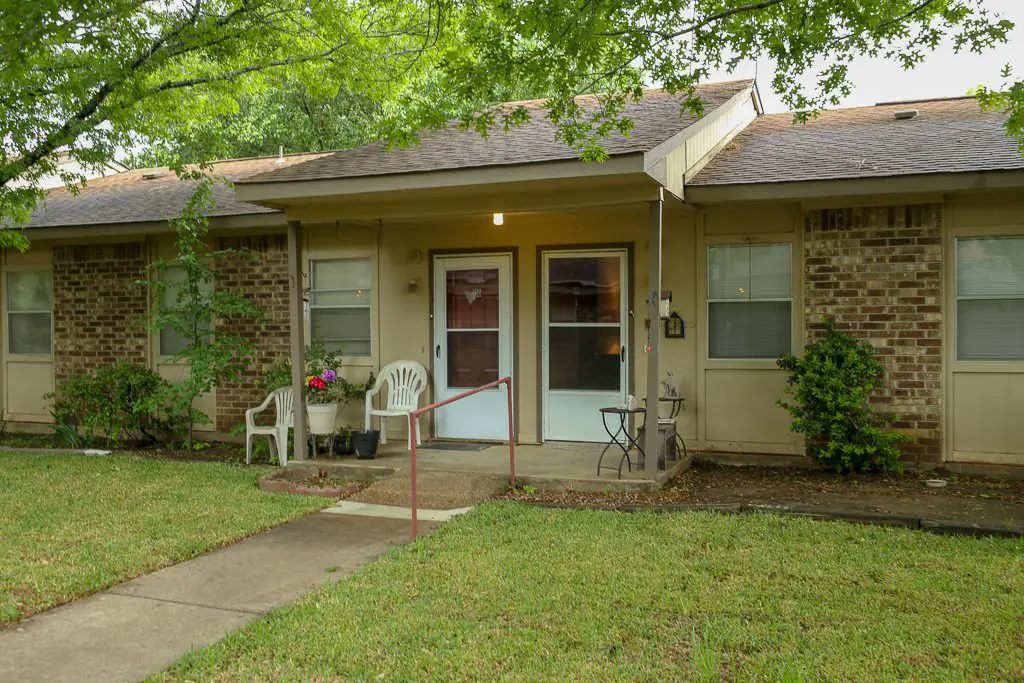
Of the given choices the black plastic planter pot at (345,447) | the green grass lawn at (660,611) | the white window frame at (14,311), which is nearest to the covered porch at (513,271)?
the black plastic planter pot at (345,447)

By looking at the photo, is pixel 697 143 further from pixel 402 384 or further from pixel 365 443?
pixel 365 443

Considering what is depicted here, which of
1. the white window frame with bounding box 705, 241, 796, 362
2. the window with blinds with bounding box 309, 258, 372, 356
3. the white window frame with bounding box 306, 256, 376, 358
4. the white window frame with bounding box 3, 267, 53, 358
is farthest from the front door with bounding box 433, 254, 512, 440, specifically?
the white window frame with bounding box 3, 267, 53, 358

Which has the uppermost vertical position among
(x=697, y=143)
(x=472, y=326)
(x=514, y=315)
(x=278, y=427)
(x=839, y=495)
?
(x=697, y=143)

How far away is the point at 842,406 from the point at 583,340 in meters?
2.63

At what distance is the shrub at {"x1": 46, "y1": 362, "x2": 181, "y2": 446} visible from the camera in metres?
9.99

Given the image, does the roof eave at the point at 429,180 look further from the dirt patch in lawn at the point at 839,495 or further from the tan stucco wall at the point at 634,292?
the dirt patch in lawn at the point at 839,495

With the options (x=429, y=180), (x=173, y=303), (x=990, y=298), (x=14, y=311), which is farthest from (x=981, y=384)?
(x=14, y=311)

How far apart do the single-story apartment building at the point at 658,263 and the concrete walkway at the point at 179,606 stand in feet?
9.19

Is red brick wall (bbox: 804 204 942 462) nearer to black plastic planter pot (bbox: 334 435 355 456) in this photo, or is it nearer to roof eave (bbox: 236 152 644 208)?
roof eave (bbox: 236 152 644 208)

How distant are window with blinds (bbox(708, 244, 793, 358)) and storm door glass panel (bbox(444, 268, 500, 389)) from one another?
2275 millimetres

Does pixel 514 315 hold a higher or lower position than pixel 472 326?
higher

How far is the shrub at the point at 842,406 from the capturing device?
7.37 metres

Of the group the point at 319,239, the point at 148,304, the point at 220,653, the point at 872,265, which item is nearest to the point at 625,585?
the point at 220,653

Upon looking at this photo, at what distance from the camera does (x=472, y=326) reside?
9266mm
